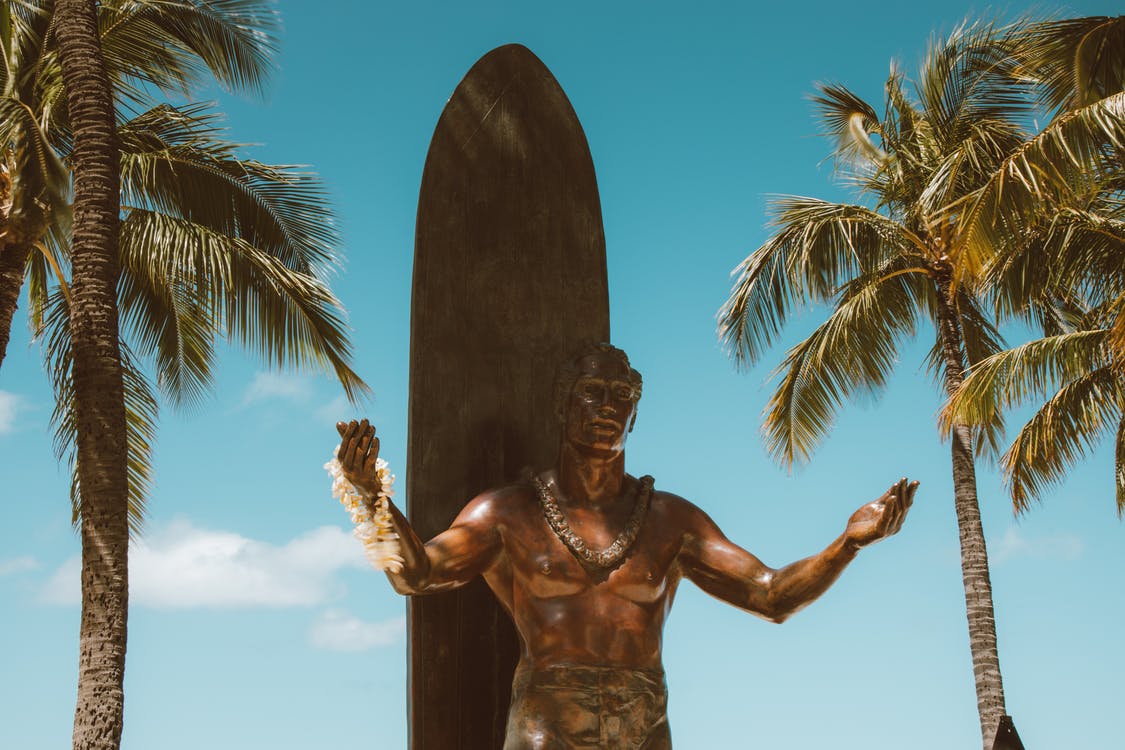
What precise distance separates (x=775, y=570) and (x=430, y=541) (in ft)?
4.09

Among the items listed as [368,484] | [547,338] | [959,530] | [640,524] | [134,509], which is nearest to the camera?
[368,484]

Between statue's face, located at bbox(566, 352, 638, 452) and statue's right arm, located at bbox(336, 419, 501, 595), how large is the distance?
1.37 ft

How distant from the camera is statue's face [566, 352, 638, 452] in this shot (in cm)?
490

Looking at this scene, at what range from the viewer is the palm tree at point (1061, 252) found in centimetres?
1077

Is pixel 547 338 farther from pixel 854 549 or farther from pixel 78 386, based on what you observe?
pixel 78 386

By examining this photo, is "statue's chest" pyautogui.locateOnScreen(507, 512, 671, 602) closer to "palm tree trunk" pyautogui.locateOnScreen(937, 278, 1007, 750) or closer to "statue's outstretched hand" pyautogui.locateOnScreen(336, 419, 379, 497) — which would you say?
"statue's outstretched hand" pyautogui.locateOnScreen(336, 419, 379, 497)

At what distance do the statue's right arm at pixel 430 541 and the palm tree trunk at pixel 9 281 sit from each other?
768 centimetres

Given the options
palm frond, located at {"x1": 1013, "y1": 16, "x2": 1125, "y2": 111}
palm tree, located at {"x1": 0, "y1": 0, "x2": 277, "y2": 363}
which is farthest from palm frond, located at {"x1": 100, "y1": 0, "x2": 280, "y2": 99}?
palm frond, located at {"x1": 1013, "y1": 16, "x2": 1125, "y2": 111}

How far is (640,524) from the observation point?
195 inches

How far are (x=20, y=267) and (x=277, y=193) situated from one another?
2.44 meters

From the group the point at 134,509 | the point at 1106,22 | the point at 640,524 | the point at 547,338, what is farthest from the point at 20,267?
the point at 1106,22

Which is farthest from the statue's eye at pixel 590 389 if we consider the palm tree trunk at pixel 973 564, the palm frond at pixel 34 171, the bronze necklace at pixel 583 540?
the palm tree trunk at pixel 973 564

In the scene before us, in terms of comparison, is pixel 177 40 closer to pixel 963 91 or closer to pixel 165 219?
pixel 165 219

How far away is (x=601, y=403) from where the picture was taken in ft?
16.1
